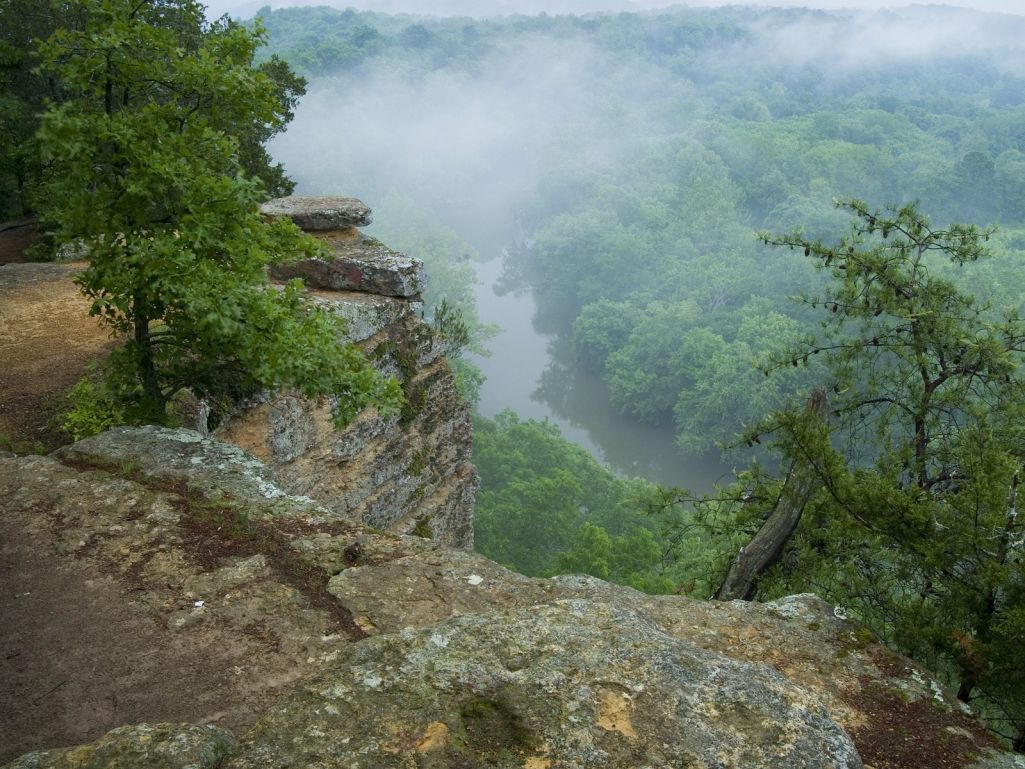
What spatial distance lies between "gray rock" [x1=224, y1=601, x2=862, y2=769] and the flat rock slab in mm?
10500

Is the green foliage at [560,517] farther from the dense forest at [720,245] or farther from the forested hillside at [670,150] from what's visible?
the forested hillside at [670,150]

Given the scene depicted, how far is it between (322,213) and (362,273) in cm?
229

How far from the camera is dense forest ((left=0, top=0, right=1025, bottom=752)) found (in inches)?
306

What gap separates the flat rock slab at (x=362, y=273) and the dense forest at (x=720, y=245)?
→ 214cm

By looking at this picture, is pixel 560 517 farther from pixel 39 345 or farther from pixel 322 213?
pixel 39 345

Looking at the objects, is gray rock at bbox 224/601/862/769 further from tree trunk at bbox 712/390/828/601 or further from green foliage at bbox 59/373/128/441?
green foliage at bbox 59/373/128/441

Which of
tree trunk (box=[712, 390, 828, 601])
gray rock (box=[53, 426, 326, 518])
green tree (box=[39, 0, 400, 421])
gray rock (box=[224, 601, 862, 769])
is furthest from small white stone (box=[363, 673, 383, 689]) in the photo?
tree trunk (box=[712, 390, 828, 601])

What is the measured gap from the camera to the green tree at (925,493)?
20.4ft

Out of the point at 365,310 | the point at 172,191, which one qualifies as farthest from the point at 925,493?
the point at 365,310

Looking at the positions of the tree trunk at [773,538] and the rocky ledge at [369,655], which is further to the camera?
the tree trunk at [773,538]

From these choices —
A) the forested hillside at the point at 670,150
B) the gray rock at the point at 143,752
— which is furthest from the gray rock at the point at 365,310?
the forested hillside at the point at 670,150

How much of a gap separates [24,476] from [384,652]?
16.4ft

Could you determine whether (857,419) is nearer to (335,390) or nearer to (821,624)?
(821,624)

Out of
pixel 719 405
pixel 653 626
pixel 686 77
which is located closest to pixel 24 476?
pixel 653 626
